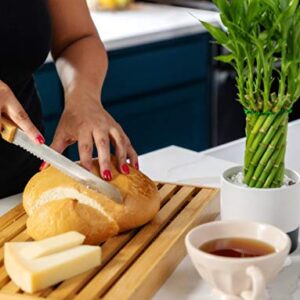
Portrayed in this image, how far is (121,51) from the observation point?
2.71 meters

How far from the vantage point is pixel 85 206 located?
114 cm

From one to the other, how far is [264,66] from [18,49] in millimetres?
627

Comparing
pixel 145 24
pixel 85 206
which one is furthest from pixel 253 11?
pixel 145 24

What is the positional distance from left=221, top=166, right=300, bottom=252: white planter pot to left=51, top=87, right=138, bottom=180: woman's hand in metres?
0.20

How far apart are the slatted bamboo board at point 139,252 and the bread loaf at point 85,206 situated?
0.09 ft

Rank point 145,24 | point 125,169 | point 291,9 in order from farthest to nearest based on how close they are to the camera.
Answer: point 145,24 < point 125,169 < point 291,9

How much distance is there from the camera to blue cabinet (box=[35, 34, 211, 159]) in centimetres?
275

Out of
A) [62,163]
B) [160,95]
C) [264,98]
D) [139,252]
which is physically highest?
[264,98]

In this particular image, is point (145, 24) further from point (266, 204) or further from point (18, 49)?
point (266, 204)

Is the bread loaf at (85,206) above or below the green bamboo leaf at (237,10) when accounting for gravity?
below

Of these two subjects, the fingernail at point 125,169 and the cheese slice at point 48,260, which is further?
the fingernail at point 125,169

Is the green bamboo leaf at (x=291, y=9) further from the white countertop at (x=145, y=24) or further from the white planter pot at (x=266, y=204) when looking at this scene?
the white countertop at (x=145, y=24)

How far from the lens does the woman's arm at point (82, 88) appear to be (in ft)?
4.24

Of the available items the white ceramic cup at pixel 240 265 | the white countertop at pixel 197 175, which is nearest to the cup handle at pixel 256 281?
the white ceramic cup at pixel 240 265
